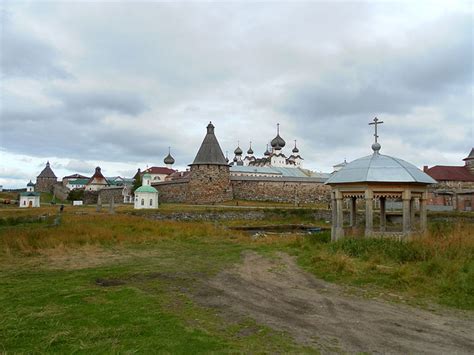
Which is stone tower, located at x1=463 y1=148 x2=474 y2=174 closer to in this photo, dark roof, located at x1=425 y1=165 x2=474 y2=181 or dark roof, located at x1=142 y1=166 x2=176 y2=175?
dark roof, located at x1=425 y1=165 x2=474 y2=181

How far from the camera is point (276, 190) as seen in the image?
50.0 metres

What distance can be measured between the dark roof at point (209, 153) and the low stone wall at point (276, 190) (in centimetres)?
438

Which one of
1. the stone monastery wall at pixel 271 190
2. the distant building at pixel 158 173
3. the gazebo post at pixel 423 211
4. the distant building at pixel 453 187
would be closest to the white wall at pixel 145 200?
the stone monastery wall at pixel 271 190

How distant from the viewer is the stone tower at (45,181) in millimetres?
85544

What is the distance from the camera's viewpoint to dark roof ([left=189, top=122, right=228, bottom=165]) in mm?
46031

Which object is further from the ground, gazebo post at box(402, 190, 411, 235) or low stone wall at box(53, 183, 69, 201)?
low stone wall at box(53, 183, 69, 201)

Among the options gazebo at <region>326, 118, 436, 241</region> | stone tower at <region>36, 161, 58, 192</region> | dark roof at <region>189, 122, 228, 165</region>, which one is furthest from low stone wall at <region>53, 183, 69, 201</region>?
gazebo at <region>326, 118, 436, 241</region>

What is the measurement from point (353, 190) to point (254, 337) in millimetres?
8585

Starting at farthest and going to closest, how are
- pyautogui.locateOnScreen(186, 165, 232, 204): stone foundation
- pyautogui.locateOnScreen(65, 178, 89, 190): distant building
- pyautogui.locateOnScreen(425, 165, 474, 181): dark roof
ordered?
pyautogui.locateOnScreen(65, 178, 89, 190): distant building, pyautogui.locateOnScreen(425, 165, 474, 181): dark roof, pyautogui.locateOnScreen(186, 165, 232, 204): stone foundation

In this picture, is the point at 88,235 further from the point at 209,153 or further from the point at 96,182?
the point at 96,182

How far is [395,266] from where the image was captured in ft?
30.5

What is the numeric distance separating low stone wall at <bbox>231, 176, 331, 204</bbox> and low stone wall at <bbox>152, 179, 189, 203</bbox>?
6038 millimetres

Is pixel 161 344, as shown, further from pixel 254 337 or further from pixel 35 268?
pixel 35 268

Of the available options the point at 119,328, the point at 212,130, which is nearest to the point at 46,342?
the point at 119,328
